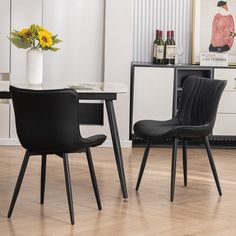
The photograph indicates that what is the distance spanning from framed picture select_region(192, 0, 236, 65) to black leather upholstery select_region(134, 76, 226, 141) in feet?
7.32

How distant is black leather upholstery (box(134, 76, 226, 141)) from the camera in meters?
4.62

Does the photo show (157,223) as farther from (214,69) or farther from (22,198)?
(214,69)

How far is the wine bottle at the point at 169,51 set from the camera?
23.0 ft

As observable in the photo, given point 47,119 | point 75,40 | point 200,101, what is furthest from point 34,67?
point 75,40

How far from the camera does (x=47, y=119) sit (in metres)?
3.88

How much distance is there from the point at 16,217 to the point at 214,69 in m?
3.56

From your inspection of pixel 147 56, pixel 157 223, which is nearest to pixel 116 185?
pixel 157 223

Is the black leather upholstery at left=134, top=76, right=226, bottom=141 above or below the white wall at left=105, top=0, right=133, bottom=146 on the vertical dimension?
below

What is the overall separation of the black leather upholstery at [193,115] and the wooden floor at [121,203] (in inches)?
18.0

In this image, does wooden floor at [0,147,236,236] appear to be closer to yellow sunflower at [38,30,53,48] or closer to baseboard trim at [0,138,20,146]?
baseboard trim at [0,138,20,146]

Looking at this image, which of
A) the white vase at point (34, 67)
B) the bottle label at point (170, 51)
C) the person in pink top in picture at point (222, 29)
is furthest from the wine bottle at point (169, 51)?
the white vase at point (34, 67)

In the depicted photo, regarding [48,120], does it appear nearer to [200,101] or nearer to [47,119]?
[47,119]

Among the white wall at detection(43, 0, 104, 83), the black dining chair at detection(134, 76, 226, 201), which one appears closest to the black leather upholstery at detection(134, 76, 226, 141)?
the black dining chair at detection(134, 76, 226, 201)

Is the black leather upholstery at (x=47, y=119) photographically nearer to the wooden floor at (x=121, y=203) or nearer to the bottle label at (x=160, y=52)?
the wooden floor at (x=121, y=203)
